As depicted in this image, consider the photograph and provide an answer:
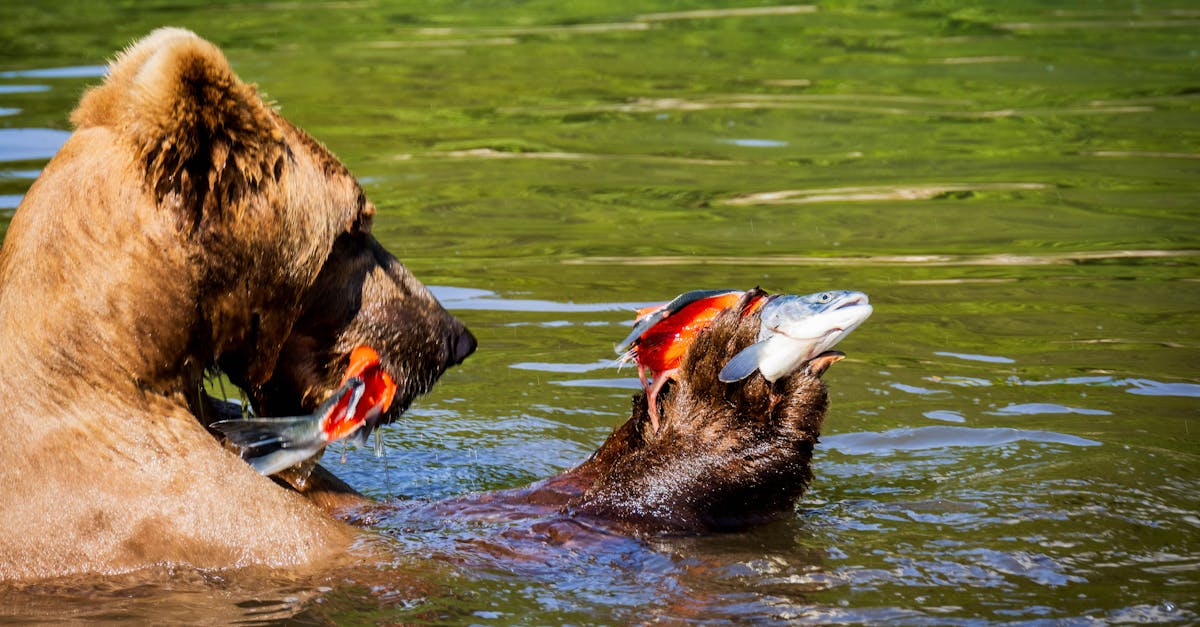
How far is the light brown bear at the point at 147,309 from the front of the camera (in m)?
4.46

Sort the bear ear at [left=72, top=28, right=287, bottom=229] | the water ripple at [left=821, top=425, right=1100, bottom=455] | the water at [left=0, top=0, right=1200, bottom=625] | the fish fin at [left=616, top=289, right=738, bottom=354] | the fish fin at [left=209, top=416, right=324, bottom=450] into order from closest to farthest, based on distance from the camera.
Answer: the bear ear at [left=72, top=28, right=287, bottom=229] → the water at [left=0, top=0, right=1200, bottom=625] → the fish fin at [left=209, top=416, right=324, bottom=450] → the fish fin at [left=616, top=289, right=738, bottom=354] → the water ripple at [left=821, top=425, right=1100, bottom=455]

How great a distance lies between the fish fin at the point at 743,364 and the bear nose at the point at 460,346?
2.89ft

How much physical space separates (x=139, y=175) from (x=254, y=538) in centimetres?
107

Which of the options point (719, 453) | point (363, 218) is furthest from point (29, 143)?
point (719, 453)

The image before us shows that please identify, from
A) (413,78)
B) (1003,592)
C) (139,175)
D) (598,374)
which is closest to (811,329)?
(1003,592)

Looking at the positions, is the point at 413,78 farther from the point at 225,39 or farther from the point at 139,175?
the point at 139,175

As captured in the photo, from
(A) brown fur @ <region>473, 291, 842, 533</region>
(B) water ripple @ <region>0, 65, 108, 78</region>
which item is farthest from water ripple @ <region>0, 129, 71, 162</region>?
(A) brown fur @ <region>473, 291, 842, 533</region>

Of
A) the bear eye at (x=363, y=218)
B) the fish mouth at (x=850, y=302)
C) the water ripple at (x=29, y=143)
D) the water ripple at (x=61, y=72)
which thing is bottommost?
the water ripple at (x=29, y=143)

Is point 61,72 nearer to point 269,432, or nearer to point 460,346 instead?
point 460,346

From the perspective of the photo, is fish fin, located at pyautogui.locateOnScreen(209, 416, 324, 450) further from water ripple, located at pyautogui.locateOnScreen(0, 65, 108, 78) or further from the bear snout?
water ripple, located at pyautogui.locateOnScreen(0, 65, 108, 78)

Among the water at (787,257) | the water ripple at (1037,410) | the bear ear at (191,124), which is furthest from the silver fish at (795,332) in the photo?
the water ripple at (1037,410)

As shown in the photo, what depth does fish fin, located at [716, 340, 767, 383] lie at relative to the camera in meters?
4.96

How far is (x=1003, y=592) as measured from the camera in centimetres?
449

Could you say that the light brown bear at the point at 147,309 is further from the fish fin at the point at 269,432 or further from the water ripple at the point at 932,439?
the water ripple at the point at 932,439
